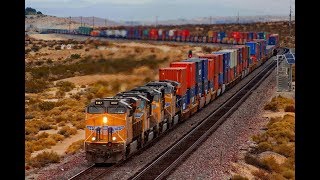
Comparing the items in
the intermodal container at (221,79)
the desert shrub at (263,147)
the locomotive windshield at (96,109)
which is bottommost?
the desert shrub at (263,147)

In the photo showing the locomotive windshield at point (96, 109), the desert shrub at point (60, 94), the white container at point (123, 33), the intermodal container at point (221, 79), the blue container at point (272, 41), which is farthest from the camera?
the white container at point (123, 33)

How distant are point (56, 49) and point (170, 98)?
107255mm

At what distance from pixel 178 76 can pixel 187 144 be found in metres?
7.92

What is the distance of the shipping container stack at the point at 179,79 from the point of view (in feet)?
119

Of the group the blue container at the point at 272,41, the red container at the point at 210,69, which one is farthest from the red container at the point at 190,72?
the blue container at the point at 272,41

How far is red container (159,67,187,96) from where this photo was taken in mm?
36250

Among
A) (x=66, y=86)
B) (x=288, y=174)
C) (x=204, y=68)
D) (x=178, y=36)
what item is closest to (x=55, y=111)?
(x=204, y=68)

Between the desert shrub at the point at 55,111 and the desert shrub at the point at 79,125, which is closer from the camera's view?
the desert shrub at the point at 79,125

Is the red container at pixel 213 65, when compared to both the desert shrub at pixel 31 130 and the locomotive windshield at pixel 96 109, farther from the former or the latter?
the locomotive windshield at pixel 96 109

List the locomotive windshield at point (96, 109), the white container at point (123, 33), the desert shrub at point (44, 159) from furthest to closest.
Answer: the white container at point (123, 33) → the desert shrub at point (44, 159) → the locomotive windshield at point (96, 109)

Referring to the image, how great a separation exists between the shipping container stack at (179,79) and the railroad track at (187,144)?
2032mm

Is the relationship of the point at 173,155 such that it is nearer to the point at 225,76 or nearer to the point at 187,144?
the point at 187,144

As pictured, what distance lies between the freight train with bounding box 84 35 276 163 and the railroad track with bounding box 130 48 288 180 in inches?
61.6

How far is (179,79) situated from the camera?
36219 millimetres
